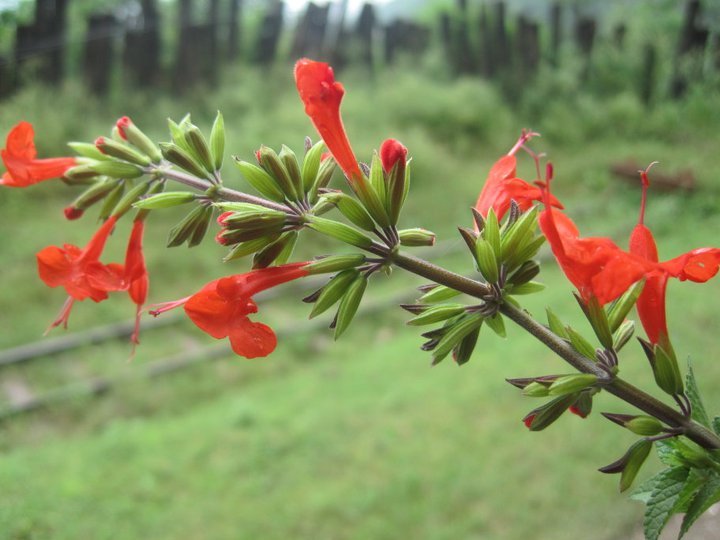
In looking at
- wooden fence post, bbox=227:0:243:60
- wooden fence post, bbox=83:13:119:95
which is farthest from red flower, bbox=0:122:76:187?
wooden fence post, bbox=227:0:243:60

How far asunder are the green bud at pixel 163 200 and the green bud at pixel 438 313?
7.2 inches

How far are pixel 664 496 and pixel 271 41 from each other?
5.80 metres

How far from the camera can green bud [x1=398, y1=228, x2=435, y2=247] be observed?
0.48 meters

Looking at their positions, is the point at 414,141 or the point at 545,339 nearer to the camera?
the point at 545,339

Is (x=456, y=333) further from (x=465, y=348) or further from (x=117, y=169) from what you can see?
(x=117, y=169)

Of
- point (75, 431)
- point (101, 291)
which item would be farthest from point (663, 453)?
point (75, 431)

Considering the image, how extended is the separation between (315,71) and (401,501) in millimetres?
1731

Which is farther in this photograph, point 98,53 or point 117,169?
point 98,53

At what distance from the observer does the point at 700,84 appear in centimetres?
181

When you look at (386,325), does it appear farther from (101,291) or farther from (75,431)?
(101,291)

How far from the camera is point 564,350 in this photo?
0.44m

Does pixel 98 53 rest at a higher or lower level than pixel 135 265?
lower

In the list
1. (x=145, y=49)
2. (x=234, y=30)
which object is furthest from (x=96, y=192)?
(x=234, y=30)

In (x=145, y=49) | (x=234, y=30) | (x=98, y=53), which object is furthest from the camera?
(x=234, y=30)
